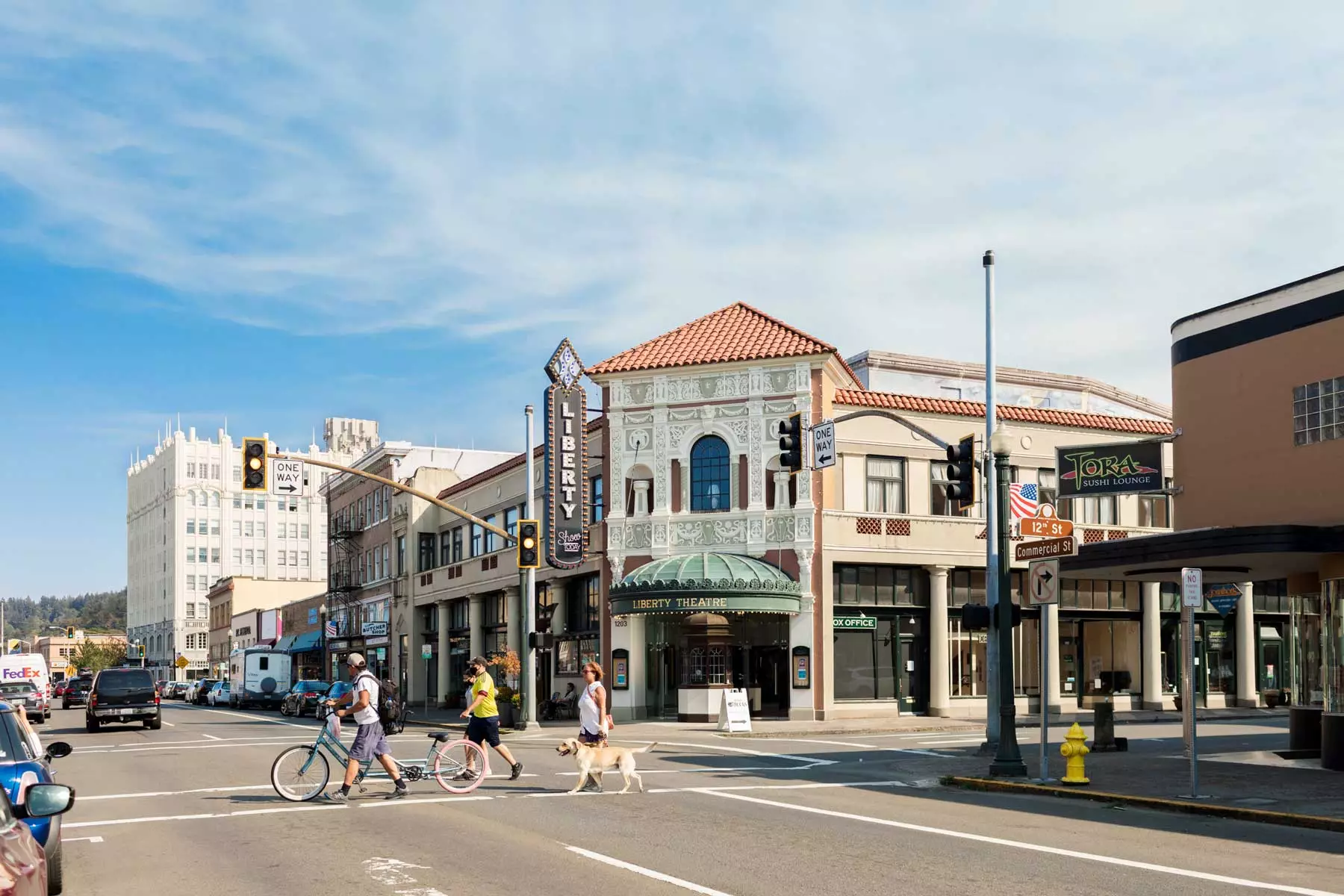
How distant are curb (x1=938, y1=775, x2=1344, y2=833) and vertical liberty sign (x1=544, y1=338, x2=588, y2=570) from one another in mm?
22130

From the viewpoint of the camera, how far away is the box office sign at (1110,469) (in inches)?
971

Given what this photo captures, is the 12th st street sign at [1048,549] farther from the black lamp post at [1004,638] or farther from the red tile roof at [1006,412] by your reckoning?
the red tile roof at [1006,412]

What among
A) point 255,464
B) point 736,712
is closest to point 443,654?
point 736,712

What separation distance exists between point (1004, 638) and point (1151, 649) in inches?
992

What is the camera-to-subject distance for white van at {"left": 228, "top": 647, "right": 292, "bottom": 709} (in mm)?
61219

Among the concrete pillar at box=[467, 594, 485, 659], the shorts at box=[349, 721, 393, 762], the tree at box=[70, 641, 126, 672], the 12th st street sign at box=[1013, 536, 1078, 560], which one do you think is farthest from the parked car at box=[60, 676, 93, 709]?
the tree at box=[70, 641, 126, 672]

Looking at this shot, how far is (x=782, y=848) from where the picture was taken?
1255 cm

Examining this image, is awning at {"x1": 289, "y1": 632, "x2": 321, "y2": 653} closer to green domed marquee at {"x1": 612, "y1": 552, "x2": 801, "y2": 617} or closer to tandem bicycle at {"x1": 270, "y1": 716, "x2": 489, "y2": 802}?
green domed marquee at {"x1": 612, "y1": 552, "x2": 801, "y2": 617}

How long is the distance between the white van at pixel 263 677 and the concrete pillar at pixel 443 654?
8.96m

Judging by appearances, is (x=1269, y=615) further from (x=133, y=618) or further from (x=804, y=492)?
Result: (x=133, y=618)

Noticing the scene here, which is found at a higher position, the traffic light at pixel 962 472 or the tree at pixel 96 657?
the traffic light at pixel 962 472

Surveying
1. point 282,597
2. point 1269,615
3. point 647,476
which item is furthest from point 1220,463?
point 282,597

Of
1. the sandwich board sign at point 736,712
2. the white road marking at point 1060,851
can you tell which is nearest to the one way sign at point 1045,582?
the white road marking at point 1060,851

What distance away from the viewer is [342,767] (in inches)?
669
